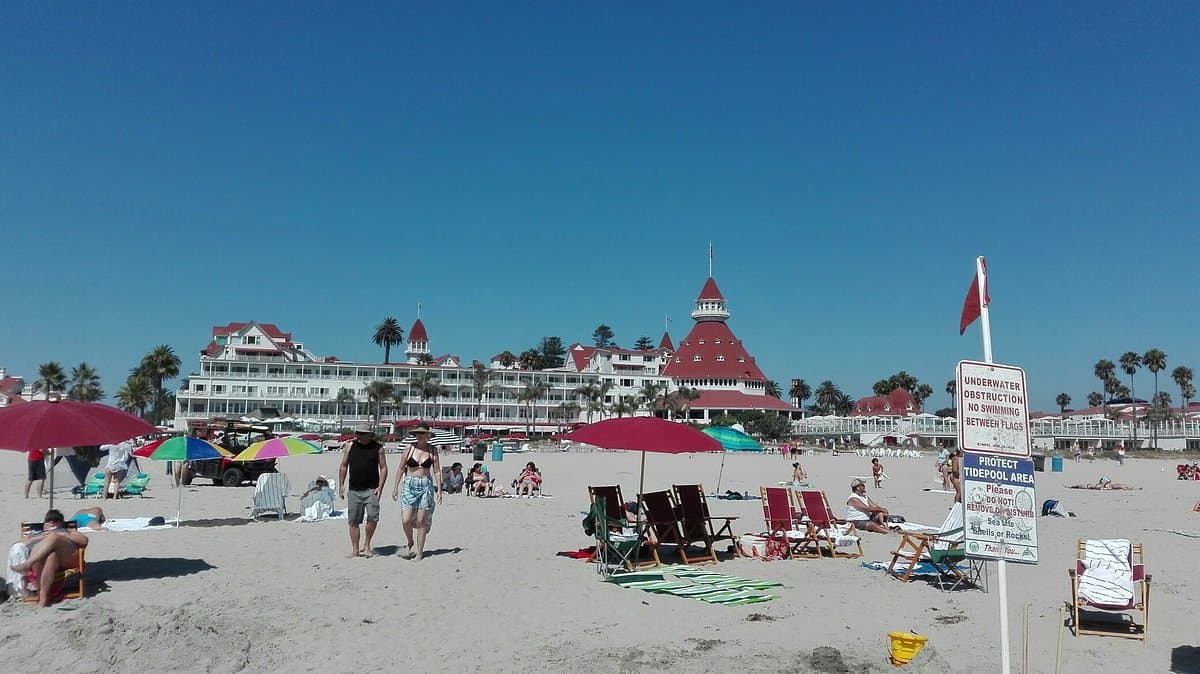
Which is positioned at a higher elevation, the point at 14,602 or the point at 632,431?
the point at 632,431

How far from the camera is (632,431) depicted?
10.1 metres

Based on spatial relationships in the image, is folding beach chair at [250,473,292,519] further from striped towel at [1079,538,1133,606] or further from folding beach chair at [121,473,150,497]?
striped towel at [1079,538,1133,606]

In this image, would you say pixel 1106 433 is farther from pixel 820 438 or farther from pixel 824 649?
pixel 824 649

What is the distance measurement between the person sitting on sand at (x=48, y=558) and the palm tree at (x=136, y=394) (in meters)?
85.8

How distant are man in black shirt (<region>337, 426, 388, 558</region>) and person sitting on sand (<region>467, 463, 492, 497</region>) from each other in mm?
8931

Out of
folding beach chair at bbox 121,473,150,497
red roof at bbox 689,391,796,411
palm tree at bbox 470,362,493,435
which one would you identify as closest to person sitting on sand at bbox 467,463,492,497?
folding beach chair at bbox 121,473,150,497

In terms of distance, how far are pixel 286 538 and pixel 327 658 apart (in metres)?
5.95

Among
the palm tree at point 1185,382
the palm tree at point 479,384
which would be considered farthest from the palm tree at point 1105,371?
the palm tree at point 479,384

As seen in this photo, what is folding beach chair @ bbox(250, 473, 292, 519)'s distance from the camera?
45.2 feet

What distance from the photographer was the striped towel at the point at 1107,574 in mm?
7207

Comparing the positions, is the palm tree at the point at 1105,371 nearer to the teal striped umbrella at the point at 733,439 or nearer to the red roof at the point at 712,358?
the red roof at the point at 712,358

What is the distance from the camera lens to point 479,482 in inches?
749

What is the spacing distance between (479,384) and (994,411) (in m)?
89.9

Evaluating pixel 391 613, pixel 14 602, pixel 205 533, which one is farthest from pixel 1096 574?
pixel 205 533
